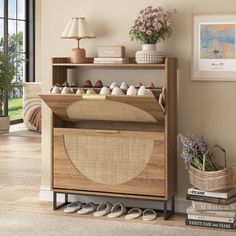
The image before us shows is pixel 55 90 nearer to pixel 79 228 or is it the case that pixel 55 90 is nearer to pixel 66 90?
pixel 66 90

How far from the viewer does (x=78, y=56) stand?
185 inches

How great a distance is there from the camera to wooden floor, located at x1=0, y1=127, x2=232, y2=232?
4781 mm

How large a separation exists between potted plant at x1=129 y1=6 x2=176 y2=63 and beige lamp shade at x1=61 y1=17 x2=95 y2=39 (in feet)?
1.26

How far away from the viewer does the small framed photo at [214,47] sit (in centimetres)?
447

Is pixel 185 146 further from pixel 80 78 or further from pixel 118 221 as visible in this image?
pixel 80 78

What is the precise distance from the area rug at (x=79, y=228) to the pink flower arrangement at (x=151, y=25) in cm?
136

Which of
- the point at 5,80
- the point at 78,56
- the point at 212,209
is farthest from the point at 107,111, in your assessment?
the point at 5,80

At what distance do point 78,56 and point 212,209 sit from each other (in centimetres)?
153

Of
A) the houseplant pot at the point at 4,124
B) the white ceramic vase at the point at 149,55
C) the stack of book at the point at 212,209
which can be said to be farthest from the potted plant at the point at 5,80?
the stack of book at the point at 212,209

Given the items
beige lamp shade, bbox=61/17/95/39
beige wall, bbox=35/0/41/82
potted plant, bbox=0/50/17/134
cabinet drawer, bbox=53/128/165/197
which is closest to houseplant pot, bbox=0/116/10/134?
potted plant, bbox=0/50/17/134

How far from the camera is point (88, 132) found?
4621mm

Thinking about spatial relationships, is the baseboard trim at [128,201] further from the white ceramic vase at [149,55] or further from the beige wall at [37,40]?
the beige wall at [37,40]

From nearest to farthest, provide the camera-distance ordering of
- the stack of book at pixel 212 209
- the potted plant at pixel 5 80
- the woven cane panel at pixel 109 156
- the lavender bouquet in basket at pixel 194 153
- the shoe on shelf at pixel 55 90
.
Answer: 1. the stack of book at pixel 212 209
2. the lavender bouquet in basket at pixel 194 153
3. the woven cane panel at pixel 109 156
4. the shoe on shelf at pixel 55 90
5. the potted plant at pixel 5 80

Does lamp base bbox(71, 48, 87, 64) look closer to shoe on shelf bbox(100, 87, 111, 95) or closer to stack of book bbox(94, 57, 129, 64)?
stack of book bbox(94, 57, 129, 64)
